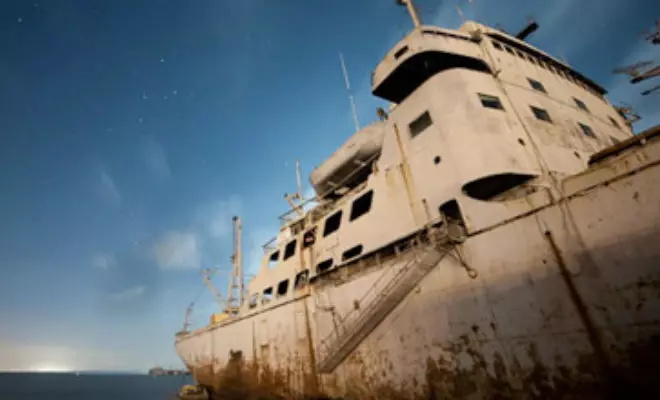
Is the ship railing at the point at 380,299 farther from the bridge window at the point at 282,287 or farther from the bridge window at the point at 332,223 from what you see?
the bridge window at the point at 282,287

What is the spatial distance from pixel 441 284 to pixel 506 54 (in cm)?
1425

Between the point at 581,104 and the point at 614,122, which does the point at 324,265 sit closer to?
the point at 581,104

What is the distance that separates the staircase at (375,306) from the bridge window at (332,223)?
5.42 metres

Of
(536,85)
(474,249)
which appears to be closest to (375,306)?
(474,249)

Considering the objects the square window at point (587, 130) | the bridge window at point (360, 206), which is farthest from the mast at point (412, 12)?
the square window at point (587, 130)

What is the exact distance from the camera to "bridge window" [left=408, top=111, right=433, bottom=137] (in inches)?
547

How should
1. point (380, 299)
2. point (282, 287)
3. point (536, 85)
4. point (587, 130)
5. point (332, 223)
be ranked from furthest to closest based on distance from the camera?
point (282, 287), point (332, 223), point (536, 85), point (587, 130), point (380, 299)

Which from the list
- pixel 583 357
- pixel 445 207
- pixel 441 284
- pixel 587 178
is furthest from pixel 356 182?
pixel 583 357

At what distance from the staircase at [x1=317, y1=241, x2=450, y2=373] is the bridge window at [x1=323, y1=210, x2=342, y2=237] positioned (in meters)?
5.42

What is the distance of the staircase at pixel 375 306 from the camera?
37.2ft

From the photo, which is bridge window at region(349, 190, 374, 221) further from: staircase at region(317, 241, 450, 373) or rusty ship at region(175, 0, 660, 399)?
staircase at region(317, 241, 450, 373)

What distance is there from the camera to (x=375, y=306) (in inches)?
485

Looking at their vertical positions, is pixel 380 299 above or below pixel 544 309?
above

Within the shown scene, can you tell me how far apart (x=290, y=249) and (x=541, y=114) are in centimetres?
1618
